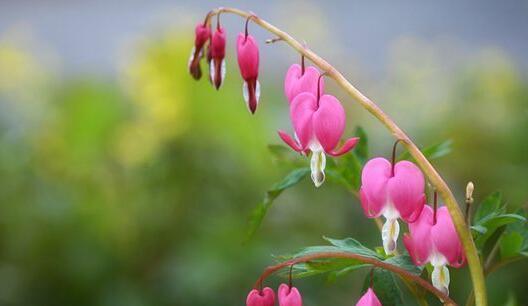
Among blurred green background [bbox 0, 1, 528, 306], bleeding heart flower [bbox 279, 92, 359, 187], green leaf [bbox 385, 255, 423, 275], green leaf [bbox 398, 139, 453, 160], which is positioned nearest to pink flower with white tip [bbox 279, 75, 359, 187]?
bleeding heart flower [bbox 279, 92, 359, 187]

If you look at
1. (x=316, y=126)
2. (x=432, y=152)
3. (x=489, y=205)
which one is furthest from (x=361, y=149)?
(x=316, y=126)

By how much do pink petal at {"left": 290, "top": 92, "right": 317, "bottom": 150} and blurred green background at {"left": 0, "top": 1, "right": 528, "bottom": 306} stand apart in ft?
3.47

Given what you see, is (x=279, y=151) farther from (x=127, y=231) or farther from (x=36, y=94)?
(x=36, y=94)

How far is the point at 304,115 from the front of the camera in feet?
3.09

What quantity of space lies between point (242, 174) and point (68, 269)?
0.47 metres

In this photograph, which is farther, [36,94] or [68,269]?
[36,94]

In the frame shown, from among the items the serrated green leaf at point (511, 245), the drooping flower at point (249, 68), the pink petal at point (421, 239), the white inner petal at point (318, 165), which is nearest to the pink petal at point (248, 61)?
the drooping flower at point (249, 68)

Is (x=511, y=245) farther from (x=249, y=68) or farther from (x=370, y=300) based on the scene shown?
(x=249, y=68)

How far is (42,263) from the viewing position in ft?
7.77

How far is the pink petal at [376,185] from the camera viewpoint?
91 cm

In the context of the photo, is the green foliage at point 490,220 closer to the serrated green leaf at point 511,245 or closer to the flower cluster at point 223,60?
the serrated green leaf at point 511,245

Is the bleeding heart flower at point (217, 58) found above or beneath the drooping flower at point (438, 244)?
above

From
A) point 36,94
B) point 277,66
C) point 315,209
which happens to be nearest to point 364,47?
point 277,66

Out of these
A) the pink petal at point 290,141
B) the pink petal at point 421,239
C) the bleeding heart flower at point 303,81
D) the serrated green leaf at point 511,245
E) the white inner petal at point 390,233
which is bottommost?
the serrated green leaf at point 511,245
